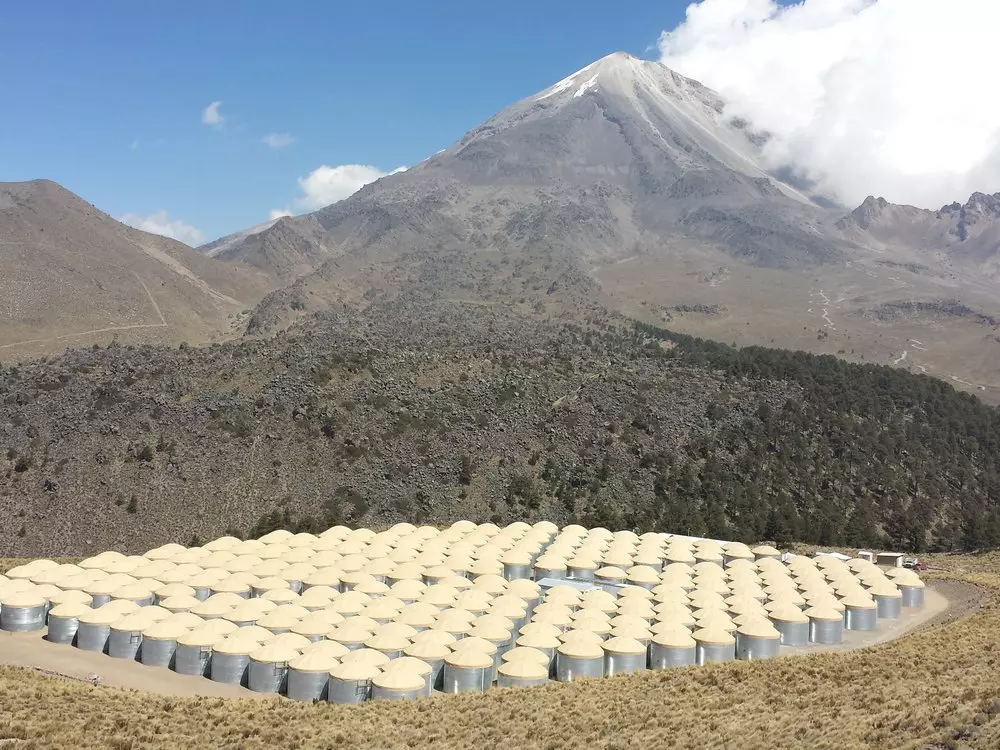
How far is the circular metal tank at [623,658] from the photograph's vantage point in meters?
30.0

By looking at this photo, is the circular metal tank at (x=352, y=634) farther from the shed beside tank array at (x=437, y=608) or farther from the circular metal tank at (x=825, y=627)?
the circular metal tank at (x=825, y=627)

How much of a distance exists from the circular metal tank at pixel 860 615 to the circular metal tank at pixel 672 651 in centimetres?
960

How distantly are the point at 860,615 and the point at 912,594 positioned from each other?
15.6 feet

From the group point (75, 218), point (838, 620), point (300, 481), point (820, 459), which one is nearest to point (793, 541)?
point (820, 459)

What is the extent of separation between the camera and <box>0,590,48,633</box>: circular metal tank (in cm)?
3403

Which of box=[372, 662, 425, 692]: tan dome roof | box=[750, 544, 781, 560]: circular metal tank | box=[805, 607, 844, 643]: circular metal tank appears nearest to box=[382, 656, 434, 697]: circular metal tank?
box=[372, 662, 425, 692]: tan dome roof

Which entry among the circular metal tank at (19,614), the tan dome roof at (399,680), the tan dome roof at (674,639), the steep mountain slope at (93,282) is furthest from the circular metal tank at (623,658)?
the steep mountain slope at (93,282)

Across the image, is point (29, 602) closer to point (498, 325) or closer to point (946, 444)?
point (946, 444)

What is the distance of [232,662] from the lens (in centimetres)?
2936

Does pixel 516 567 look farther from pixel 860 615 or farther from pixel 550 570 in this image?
pixel 860 615

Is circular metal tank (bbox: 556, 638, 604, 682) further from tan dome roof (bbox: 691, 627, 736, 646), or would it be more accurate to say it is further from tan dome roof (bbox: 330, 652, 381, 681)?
tan dome roof (bbox: 330, 652, 381, 681)

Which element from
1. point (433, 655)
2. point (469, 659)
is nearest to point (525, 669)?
point (469, 659)

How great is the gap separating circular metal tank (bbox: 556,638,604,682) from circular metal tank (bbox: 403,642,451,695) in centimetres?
387

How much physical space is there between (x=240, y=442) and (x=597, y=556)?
34.4 m
